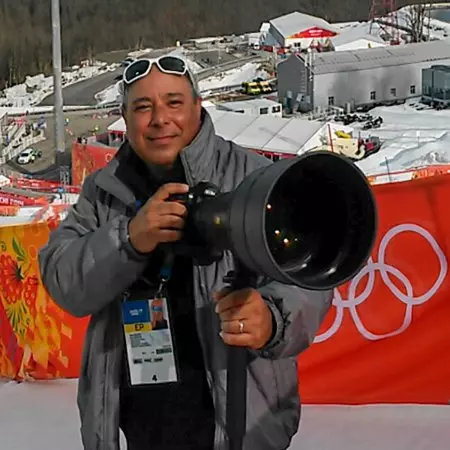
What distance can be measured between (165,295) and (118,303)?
58mm

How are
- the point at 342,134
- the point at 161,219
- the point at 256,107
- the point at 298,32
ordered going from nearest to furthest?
the point at 161,219
the point at 342,134
the point at 256,107
the point at 298,32

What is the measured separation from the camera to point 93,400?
93cm

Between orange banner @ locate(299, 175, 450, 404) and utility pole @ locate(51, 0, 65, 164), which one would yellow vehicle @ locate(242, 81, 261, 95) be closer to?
utility pole @ locate(51, 0, 65, 164)

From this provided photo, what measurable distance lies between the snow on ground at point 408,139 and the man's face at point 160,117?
23.3 feet

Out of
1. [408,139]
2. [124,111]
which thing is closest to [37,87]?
[408,139]

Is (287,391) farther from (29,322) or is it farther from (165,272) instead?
(29,322)

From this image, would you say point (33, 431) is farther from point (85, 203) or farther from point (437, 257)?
point (85, 203)

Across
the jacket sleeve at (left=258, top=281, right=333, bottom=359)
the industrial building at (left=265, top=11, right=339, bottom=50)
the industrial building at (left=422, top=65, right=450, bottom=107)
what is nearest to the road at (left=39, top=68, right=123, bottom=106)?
the industrial building at (left=265, top=11, right=339, bottom=50)

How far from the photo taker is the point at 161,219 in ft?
2.51

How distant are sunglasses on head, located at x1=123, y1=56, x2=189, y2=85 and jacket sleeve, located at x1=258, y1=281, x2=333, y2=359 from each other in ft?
0.82

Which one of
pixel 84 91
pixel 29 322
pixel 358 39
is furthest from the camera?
pixel 358 39

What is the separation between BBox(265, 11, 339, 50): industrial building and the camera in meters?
24.3

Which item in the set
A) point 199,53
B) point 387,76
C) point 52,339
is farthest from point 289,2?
point 52,339

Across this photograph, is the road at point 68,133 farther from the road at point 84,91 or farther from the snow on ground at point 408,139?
the snow on ground at point 408,139
